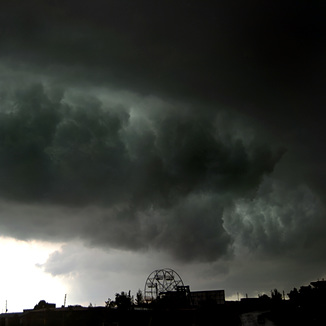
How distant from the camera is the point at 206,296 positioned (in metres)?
119

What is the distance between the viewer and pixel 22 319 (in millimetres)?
Result: 112062

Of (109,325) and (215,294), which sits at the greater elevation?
(215,294)

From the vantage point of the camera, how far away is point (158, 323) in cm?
8869

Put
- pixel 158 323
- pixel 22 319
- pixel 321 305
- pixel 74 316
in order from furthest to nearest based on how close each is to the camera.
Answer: pixel 22 319, pixel 74 316, pixel 158 323, pixel 321 305

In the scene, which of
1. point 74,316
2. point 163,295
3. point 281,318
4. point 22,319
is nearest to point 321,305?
point 281,318

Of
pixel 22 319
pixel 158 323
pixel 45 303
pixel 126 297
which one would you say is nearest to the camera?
pixel 158 323

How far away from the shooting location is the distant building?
116894 millimetres

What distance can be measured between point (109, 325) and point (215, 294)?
1625 inches

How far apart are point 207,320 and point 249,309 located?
96.5 ft

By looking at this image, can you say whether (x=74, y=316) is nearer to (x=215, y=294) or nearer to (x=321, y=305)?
(x=215, y=294)

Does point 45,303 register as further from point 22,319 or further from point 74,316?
point 74,316

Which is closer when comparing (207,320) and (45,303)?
(207,320)

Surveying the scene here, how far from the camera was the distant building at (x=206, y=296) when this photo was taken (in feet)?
384

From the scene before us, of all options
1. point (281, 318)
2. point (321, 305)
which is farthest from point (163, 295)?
point (321, 305)
